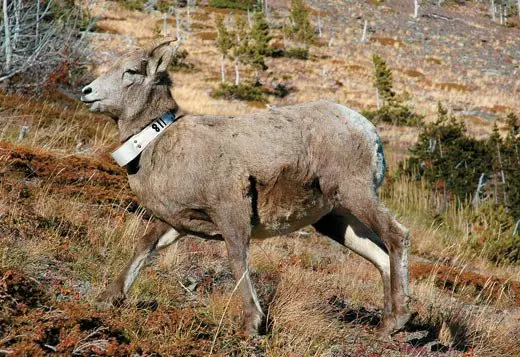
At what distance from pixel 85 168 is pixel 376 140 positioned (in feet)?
16.1

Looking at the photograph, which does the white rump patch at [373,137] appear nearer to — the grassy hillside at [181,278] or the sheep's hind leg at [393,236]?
the sheep's hind leg at [393,236]

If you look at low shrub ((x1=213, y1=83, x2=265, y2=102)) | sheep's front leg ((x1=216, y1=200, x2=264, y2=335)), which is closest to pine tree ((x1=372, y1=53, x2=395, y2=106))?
low shrub ((x1=213, y1=83, x2=265, y2=102))

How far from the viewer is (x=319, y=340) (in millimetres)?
4715

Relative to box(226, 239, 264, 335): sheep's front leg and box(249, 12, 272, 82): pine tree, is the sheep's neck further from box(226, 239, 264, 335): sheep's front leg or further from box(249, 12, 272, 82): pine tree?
box(249, 12, 272, 82): pine tree

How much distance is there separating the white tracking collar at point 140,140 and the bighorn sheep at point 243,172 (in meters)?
0.04

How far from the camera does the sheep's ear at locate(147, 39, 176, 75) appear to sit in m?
4.90

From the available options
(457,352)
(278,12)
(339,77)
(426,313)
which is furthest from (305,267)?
(278,12)

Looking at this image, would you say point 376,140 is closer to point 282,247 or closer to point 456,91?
point 282,247

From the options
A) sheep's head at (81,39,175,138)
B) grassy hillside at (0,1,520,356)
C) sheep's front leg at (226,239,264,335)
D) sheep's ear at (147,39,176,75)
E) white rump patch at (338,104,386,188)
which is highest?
sheep's ear at (147,39,176,75)

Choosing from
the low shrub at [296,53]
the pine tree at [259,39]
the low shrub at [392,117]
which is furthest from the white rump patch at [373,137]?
the low shrub at [296,53]

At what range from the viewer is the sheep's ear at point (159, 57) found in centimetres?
490

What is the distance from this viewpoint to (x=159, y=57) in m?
4.92

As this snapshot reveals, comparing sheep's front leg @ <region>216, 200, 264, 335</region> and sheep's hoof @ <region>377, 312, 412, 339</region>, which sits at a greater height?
sheep's front leg @ <region>216, 200, 264, 335</region>

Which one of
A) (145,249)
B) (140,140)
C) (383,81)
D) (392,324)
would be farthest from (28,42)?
(383,81)
